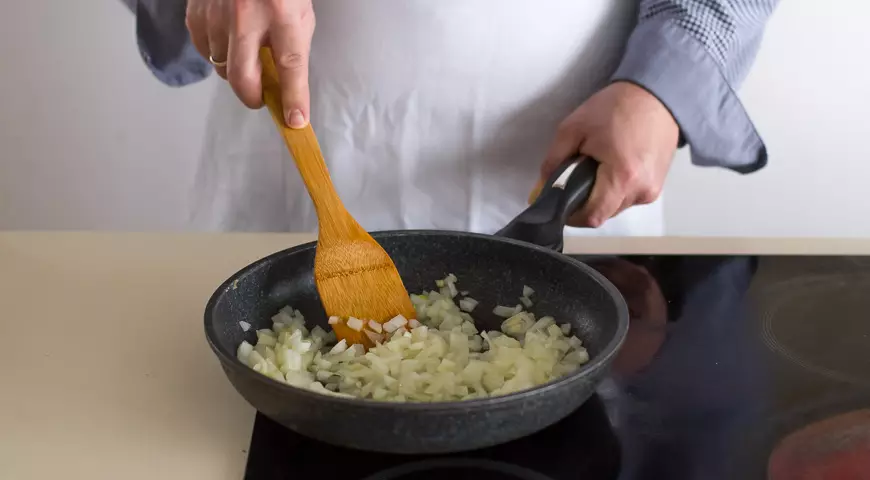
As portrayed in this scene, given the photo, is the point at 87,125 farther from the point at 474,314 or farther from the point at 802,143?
the point at 802,143

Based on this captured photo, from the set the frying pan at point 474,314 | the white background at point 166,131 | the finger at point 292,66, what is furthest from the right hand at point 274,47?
the white background at point 166,131

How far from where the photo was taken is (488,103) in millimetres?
948

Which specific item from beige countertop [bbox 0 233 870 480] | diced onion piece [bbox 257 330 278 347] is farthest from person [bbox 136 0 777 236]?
diced onion piece [bbox 257 330 278 347]

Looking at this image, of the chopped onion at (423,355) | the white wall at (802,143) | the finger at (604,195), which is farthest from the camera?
the white wall at (802,143)

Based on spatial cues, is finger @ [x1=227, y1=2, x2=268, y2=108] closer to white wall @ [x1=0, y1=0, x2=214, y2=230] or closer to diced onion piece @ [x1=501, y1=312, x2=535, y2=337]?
diced onion piece @ [x1=501, y1=312, x2=535, y2=337]

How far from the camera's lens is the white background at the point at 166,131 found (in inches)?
54.7

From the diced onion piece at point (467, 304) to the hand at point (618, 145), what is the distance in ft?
0.58

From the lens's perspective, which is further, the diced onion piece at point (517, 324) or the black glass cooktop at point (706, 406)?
the diced onion piece at point (517, 324)

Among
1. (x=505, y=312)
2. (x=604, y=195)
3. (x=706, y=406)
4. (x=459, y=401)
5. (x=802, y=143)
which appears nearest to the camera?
(x=459, y=401)

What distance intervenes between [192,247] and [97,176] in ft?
2.65

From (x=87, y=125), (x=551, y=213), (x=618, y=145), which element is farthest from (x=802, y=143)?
(x=87, y=125)

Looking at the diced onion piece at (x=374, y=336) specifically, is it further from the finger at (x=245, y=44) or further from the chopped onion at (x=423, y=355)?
the finger at (x=245, y=44)

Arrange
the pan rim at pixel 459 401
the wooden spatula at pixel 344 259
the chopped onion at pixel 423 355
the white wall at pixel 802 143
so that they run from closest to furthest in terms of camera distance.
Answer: the pan rim at pixel 459 401 → the chopped onion at pixel 423 355 → the wooden spatula at pixel 344 259 → the white wall at pixel 802 143

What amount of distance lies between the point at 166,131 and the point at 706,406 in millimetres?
1230
